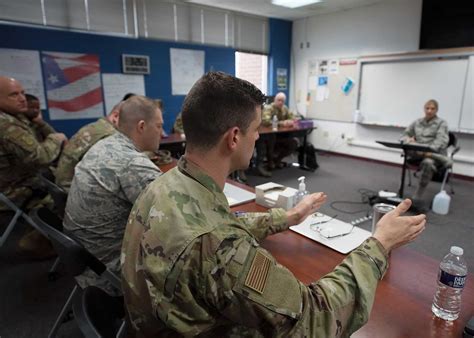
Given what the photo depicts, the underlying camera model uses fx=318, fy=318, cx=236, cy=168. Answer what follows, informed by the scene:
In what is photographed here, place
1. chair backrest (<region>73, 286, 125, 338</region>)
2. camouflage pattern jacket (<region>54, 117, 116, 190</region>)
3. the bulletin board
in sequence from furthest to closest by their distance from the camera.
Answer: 1. the bulletin board
2. camouflage pattern jacket (<region>54, 117, 116, 190</region>)
3. chair backrest (<region>73, 286, 125, 338</region>)

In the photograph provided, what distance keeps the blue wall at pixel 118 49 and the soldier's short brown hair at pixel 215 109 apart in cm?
464

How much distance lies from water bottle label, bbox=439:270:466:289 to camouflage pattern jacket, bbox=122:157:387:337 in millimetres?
267

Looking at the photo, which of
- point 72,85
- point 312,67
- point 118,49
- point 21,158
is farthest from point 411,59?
point 21,158

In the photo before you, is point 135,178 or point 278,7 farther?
point 278,7

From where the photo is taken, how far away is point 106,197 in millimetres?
1442

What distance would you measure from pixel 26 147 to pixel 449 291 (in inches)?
107

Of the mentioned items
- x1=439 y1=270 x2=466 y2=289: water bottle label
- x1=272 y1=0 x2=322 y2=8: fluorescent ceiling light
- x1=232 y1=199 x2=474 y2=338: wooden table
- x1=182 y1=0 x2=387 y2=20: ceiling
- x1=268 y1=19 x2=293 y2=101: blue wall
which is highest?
x1=182 y1=0 x2=387 y2=20: ceiling

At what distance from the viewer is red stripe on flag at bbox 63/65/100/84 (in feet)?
15.3

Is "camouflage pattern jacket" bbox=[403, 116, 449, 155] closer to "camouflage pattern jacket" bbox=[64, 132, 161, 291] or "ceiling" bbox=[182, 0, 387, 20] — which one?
"ceiling" bbox=[182, 0, 387, 20]

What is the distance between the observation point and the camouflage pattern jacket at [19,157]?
7.75 feet

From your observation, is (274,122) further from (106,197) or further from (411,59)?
(106,197)

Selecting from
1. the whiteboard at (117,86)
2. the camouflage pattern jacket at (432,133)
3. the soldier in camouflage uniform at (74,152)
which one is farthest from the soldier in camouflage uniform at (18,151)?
the camouflage pattern jacket at (432,133)

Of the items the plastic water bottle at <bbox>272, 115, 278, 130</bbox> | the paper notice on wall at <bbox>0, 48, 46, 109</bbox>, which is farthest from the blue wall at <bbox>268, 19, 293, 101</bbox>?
the paper notice on wall at <bbox>0, 48, 46, 109</bbox>

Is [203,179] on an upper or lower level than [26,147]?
upper
